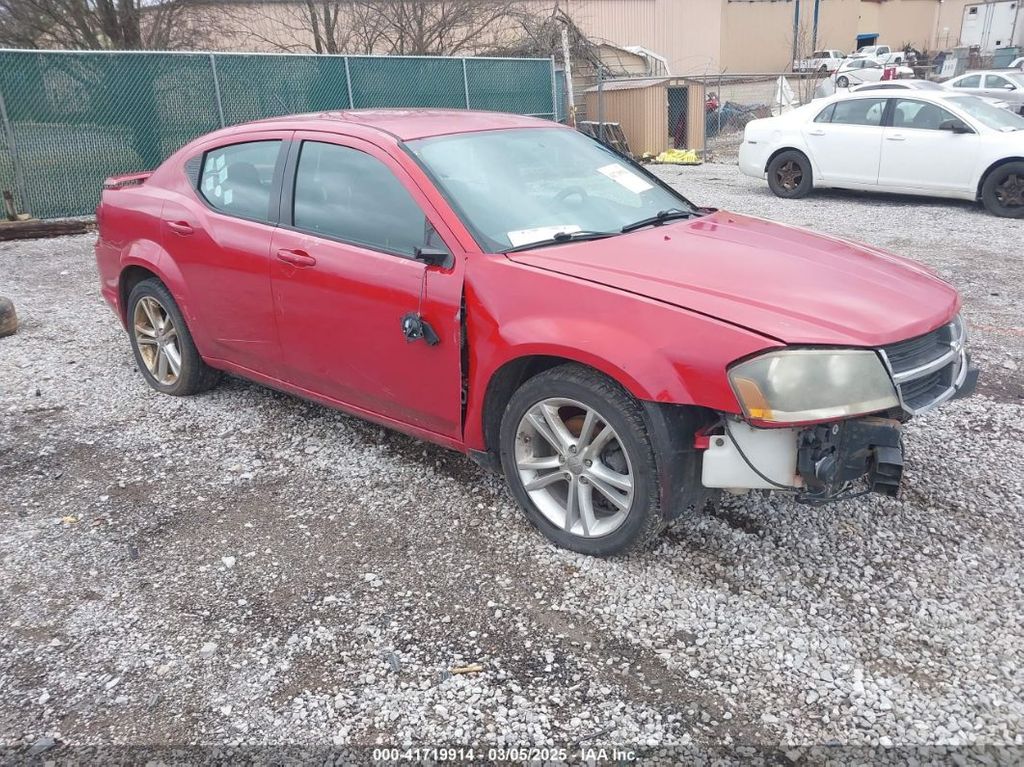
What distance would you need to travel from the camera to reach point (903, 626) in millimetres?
2775

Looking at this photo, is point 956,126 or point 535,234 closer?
point 535,234

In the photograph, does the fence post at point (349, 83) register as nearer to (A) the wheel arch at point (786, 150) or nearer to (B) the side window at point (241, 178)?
(A) the wheel arch at point (786, 150)

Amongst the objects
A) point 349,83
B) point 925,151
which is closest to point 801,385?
point 925,151

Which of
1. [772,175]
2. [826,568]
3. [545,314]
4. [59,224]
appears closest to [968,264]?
[772,175]

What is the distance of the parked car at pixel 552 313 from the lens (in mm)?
2717

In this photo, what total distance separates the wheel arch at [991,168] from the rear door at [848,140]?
1281 millimetres

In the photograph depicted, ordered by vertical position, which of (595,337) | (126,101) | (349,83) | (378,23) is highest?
(378,23)

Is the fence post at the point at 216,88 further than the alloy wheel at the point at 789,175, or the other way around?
the alloy wheel at the point at 789,175

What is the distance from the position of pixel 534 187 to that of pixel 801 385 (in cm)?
162

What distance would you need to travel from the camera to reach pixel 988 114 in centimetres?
1060

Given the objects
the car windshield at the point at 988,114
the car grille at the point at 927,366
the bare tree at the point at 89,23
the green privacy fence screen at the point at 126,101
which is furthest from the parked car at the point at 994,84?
the car grille at the point at 927,366

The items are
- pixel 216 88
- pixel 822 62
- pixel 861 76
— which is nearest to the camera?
pixel 216 88

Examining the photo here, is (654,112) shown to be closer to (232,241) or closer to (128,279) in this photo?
(128,279)

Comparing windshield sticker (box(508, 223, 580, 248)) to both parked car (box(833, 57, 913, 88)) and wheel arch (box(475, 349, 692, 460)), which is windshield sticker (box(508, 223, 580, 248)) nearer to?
wheel arch (box(475, 349, 692, 460))
